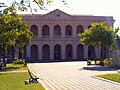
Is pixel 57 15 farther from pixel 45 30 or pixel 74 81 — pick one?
pixel 74 81

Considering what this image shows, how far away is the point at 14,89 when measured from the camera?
18875 millimetres

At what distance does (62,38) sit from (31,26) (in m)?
7.47

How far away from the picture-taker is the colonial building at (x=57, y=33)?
78562mm

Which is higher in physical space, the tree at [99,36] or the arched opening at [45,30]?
the arched opening at [45,30]

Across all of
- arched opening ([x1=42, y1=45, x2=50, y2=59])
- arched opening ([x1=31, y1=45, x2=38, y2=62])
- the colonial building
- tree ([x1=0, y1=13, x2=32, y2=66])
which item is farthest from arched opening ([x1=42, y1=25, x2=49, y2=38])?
tree ([x1=0, y1=13, x2=32, y2=66])

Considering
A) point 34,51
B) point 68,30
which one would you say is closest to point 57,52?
point 34,51

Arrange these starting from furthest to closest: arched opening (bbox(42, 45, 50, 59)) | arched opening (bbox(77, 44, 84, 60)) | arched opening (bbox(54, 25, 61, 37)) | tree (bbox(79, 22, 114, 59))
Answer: arched opening (bbox(77, 44, 84, 60)) < arched opening (bbox(42, 45, 50, 59)) < arched opening (bbox(54, 25, 61, 37)) < tree (bbox(79, 22, 114, 59))

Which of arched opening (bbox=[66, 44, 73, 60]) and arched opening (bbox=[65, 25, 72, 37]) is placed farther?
arched opening (bbox=[66, 44, 73, 60])

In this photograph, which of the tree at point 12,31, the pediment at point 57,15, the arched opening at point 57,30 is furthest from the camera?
the arched opening at point 57,30

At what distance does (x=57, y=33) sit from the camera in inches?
3162

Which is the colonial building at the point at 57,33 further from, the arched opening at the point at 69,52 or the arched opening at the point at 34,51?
the arched opening at the point at 69,52

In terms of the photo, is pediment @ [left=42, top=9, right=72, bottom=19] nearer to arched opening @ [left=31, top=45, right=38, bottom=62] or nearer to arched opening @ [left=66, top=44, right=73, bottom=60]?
arched opening @ [left=66, top=44, right=73, bottom=60]

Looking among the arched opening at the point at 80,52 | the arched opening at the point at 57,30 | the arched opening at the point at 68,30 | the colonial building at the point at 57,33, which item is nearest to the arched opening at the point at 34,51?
the colonial building at the point at 57,33

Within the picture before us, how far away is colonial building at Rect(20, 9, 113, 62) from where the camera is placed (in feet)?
258
